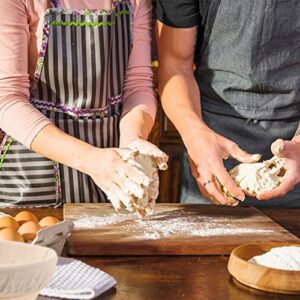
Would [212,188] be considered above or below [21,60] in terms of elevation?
below

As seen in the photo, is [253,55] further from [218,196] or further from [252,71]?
[218,196]

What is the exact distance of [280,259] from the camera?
122 centimetres


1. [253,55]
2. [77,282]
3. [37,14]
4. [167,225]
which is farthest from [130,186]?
[253,55]

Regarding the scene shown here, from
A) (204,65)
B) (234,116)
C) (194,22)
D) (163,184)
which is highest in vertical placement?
(194,22)

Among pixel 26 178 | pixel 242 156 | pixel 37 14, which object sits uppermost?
pixel 37 14

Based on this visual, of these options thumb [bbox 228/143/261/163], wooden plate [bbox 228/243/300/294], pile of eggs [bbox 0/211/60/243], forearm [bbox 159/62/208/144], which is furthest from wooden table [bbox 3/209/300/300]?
forearm [bbox 159/62/208/144]

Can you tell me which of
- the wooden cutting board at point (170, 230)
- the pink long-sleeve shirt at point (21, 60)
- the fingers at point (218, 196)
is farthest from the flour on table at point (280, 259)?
the pink long-sleeve shirt at point (21, 60)

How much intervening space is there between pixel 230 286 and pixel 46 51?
2.64 feet

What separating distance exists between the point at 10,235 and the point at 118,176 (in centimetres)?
35

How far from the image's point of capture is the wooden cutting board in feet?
4.52

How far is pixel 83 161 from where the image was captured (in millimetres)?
1557

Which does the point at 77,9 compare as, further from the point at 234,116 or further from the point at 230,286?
the point at 230,286

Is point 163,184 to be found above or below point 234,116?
below

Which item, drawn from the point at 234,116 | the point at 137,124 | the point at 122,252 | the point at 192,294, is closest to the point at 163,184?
the point at 234,116
